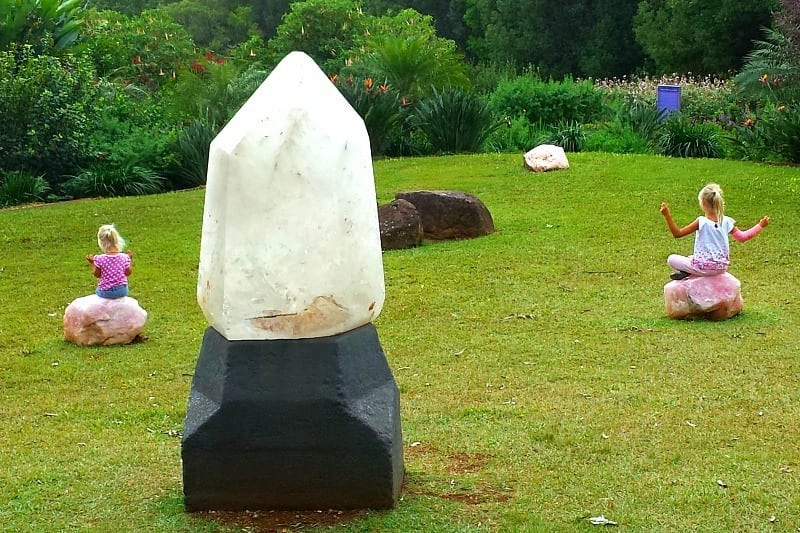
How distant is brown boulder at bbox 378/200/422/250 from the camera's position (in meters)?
12.0

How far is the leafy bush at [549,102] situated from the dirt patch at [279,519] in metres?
16.9

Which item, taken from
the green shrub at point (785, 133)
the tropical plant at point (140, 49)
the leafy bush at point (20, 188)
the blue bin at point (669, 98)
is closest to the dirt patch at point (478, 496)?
the leafy bush at point (20, 188)

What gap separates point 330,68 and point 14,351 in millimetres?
18029

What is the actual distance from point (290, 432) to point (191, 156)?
43.0ft

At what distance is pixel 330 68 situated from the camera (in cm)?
2584

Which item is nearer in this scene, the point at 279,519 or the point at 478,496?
the point at 279,519

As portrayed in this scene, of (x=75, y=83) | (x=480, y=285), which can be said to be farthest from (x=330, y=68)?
(x=480, y=285)

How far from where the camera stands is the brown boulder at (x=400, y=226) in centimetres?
1202

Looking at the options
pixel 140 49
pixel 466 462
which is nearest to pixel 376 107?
pixel 140 49

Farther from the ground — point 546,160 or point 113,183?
point 546,160

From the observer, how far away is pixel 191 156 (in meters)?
17.5

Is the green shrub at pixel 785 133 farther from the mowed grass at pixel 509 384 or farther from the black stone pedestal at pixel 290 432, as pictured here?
the black stone pedestal at pixel 290 432

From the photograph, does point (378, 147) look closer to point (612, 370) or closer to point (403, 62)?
point (403, 62)

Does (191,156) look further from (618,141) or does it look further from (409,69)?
(618,141)
